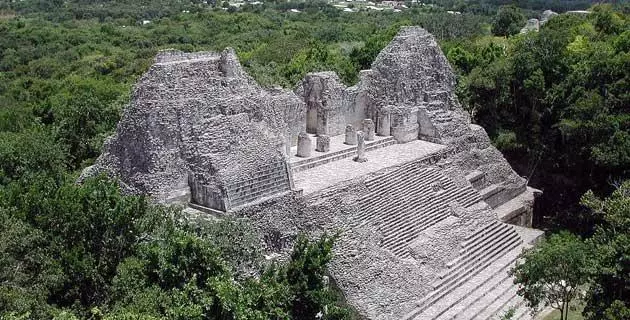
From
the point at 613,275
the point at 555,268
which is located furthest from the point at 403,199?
the point at 613,275

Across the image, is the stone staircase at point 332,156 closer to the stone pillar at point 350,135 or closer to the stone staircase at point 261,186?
the stone pillar at point 350,135

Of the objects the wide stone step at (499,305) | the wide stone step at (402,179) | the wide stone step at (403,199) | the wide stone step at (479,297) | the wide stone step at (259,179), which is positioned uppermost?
the wide stone step at (259,179)

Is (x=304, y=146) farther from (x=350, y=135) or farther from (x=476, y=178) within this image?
(x=476, y=178)

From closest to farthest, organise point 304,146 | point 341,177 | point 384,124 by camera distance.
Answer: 1. point 341,177
2. point 304,146
3. point 384,124

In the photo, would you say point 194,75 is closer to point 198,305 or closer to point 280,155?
point 280,155

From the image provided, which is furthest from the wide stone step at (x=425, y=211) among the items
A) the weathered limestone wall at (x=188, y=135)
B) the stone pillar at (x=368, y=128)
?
the weathered limestone wall at (x=188, y=135)

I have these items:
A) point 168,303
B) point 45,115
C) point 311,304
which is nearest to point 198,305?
point 168,303

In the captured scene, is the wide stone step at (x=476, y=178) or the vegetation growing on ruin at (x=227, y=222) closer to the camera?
the vegetation growing on ruin at (x=227, y=222)
